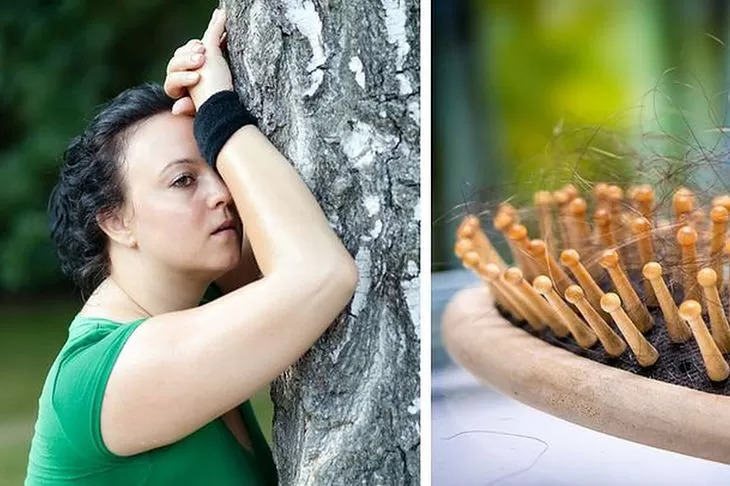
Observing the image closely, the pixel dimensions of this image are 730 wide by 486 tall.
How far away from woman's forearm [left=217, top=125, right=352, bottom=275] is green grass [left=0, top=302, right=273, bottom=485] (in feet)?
6.61

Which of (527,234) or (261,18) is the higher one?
(261,18)

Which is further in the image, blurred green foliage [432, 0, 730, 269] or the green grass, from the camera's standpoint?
the green grass

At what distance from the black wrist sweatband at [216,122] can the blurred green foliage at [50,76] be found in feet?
5.61

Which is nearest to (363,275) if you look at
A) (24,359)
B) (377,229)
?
(377,229)

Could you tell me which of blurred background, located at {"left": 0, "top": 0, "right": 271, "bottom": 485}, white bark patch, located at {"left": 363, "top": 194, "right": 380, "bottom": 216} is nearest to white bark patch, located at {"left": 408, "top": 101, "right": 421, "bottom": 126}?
white bark patch, located at {"left": 363, "top": 194, "right": 380, "bottom": 216}

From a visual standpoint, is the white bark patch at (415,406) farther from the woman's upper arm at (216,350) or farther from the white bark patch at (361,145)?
the white bark patch at (361,145)

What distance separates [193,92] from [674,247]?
2.12 feet

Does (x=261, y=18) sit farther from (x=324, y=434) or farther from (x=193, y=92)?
(x=324, y=434)

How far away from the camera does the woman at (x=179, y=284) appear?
1151 mm

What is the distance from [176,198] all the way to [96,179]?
4.9 inches

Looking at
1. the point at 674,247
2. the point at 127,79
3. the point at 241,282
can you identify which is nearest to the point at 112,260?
the point at 241,282

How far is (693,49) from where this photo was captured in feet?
4.47

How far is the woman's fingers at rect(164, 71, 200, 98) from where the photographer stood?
126cm

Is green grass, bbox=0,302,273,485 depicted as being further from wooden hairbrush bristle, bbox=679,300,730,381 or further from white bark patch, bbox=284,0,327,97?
wooden hairbrush bristle, bbox=679,300,730,381
